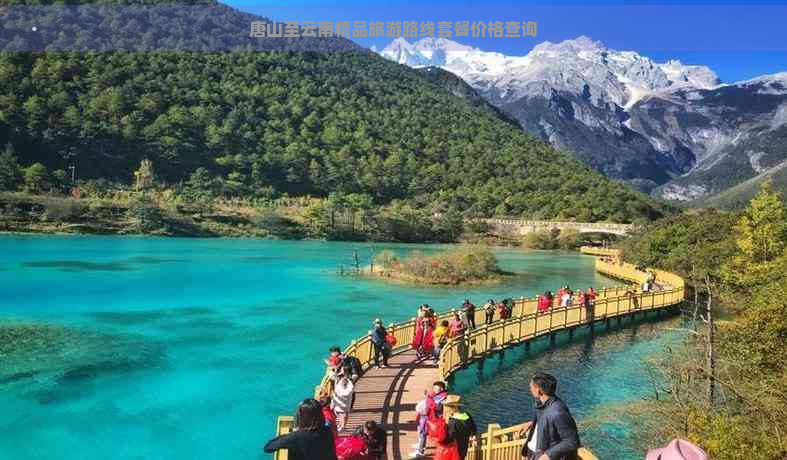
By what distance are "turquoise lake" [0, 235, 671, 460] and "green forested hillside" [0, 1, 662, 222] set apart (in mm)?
73148

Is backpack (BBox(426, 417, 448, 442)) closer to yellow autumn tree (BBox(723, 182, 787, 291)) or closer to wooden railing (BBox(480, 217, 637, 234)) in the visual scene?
yellow autumn tree (BBox(723, 182, 787, 291))

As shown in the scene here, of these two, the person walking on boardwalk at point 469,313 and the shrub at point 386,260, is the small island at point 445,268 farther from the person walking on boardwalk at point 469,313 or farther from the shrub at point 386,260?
the person walking on boardwalk at point 469,313

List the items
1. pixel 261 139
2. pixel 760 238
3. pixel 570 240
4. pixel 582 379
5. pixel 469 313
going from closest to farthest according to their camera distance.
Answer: pixel 582 379, pixel 469 313, pixel 760 238, pixel 570 240, pixel 261 139

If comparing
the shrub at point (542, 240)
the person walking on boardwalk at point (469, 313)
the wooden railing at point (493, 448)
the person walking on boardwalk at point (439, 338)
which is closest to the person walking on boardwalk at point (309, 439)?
the wooden railing at point (493, 448)

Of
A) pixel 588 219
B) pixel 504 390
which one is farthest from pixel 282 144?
pixel 504 390

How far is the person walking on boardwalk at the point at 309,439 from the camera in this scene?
16.6 feet

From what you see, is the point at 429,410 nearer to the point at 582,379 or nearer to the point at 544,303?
the point at 582,379

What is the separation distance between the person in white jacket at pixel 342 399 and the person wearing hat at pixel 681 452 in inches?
292

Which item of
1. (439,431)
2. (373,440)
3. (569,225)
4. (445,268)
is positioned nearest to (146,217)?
(445,268)

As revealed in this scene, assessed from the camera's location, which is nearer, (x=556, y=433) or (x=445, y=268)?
(x=556, y=433)

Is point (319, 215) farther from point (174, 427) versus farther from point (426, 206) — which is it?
point (174, 427)

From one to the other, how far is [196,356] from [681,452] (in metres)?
18.9

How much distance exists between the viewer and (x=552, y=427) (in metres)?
5.54

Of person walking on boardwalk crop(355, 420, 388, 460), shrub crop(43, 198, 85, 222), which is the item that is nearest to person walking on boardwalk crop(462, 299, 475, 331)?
person walking on boardwalk crop(355, 420, 388, 460)
